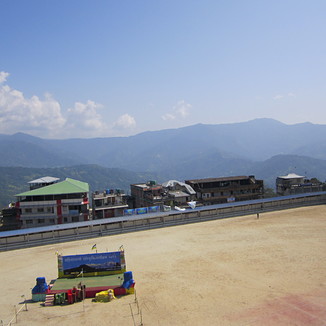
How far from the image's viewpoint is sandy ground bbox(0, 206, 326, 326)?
21859 millimetres

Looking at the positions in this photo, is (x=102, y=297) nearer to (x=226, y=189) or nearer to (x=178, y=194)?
(x=178, y=194)

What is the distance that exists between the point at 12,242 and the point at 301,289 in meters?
36.3

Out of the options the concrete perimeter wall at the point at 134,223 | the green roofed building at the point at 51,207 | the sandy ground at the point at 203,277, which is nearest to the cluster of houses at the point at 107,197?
the green roofed building at the point at 51,207

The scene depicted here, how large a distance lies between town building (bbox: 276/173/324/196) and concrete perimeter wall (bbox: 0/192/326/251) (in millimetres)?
11897

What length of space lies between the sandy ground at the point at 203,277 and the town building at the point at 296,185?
32.2 metres

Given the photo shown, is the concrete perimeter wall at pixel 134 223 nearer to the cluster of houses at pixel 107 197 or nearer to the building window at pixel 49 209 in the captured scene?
the cluster of houses at pixel 107 197

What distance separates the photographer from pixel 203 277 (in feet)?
93.9

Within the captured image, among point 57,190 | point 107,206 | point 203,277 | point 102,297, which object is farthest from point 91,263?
point 107,206

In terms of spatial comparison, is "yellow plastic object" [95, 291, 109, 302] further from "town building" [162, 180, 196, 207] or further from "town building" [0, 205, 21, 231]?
"town building" [162, 180, 196, 207]

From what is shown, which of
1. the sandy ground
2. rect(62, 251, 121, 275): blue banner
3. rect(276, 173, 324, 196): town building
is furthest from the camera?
rect(276, 173, 324, 196): town building

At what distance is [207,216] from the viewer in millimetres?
54844

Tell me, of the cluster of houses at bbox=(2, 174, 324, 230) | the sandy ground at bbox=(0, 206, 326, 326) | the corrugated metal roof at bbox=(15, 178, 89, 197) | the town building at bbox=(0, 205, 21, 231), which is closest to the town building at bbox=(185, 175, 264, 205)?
the cluster of houses at bbox=(2, 174, 324, 230)

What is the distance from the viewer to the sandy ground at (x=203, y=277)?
71.7 feet

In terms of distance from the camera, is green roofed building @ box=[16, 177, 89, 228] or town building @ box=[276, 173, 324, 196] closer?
green roofed building @ box=[16, 177, 89, 228]
